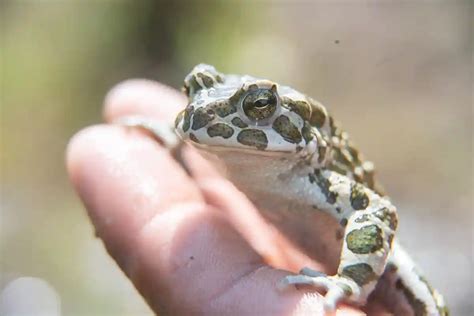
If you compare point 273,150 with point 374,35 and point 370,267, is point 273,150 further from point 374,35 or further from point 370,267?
point 374,35

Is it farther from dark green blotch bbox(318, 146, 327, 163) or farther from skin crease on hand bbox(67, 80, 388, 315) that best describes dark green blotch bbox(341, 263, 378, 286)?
dark green blotch bbox(318, 146, 327, 163)

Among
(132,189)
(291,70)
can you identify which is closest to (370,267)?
(132,189)

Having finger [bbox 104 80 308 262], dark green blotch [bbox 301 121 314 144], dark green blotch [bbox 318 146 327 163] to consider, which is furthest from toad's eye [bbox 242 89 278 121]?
finger [bbox 104 80 308 262]

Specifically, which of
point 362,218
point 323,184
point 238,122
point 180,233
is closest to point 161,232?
point 180,233

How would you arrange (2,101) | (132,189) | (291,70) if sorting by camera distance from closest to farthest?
(132,189) → (2,101) → (291,70)

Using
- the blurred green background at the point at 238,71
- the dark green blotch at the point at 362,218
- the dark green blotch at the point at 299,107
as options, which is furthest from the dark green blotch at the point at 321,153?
the blurred green background at the point at 238,71

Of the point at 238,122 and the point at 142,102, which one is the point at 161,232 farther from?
the point at 142,102
